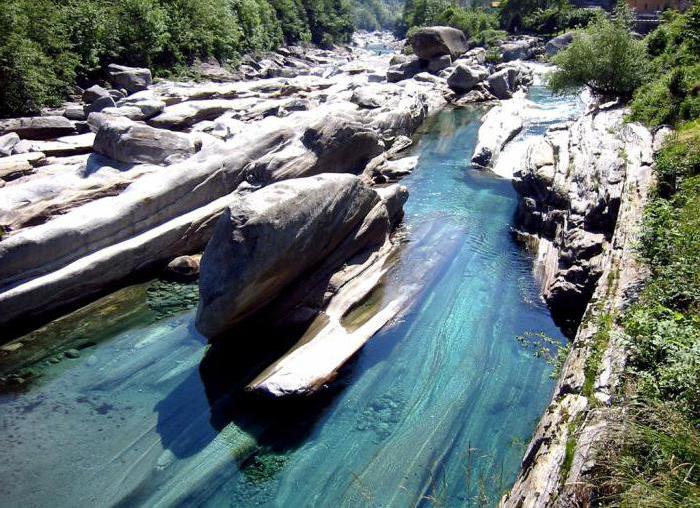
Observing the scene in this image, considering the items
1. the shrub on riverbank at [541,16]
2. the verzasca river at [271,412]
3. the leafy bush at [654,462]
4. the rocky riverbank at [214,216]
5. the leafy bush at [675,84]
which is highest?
the shrub on riverbank at [541,16]

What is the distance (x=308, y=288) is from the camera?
13781 mm

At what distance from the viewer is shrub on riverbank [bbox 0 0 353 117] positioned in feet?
88.6

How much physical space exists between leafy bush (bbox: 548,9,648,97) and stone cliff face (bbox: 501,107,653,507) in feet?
8.47

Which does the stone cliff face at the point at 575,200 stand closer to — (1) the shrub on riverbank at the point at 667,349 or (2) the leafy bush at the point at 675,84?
(2) the leafy bush at the point at 675,84

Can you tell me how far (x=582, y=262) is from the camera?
44.9 ft

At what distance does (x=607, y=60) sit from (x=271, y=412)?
2277 centimetres

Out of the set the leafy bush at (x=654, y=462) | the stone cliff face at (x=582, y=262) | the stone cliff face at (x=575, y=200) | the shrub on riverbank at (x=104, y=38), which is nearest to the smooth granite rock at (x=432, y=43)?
the shrub on riverbank at (x=104, y=38)

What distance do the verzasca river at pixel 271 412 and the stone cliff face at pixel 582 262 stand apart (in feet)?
3.20

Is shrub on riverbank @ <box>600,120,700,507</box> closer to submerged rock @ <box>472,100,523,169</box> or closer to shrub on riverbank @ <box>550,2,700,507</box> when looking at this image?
shrub on riverbank @ <box>550,2,700,507</box>

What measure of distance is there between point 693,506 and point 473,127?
31.1 metres

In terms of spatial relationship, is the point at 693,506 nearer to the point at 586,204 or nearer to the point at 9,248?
the point at 586,204

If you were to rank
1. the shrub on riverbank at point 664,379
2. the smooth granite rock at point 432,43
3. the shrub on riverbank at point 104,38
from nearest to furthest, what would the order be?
the shrub on riverbank at point 664,379, the shrub on riverbank at point 104,38, the smooth granite rock at point 432,43

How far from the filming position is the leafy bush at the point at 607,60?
23812mm

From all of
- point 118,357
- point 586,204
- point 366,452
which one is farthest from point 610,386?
point 118,357
